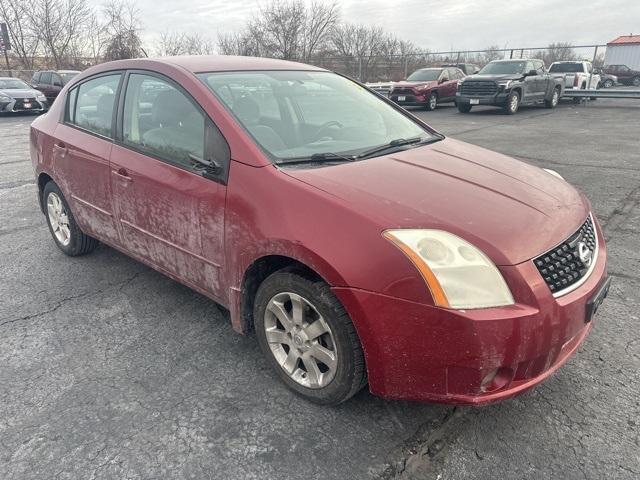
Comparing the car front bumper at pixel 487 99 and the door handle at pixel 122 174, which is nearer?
the door handle at pixel 122 174

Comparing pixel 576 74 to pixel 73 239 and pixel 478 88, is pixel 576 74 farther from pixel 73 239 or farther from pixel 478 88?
pixel 73 239

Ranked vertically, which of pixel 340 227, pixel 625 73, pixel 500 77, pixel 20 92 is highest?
pixel 625 73

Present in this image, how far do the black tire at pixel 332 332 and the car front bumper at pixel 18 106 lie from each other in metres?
19.3

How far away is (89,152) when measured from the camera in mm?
3551

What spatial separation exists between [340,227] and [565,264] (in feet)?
3.33

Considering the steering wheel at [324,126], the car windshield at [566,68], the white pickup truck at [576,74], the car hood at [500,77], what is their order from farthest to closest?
the car windshield at [566,68]
the white pickup truck at [576,74]
the car hood at [500,77]
the steering wheel at [324,126]

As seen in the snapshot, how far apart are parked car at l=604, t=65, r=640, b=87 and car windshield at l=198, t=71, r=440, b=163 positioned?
42.6 m

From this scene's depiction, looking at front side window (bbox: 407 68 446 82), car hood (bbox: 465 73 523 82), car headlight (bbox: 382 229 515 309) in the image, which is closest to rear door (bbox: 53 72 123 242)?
car headlight (bbox: 382 229 515 309)

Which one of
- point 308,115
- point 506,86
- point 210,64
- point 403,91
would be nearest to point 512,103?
point 506,86

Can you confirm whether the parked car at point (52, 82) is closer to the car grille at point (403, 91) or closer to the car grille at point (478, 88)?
the car grille at point (403, 91)

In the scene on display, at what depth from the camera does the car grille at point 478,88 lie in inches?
652

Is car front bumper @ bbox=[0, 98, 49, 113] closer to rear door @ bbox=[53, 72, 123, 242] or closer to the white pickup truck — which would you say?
rear door @ bbox=[53, 72, 123, 242]

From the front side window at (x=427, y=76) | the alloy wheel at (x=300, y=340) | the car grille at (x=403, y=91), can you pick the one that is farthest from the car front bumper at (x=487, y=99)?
the alloy wheel at (x=300, y=340)

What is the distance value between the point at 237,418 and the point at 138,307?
1.46m
